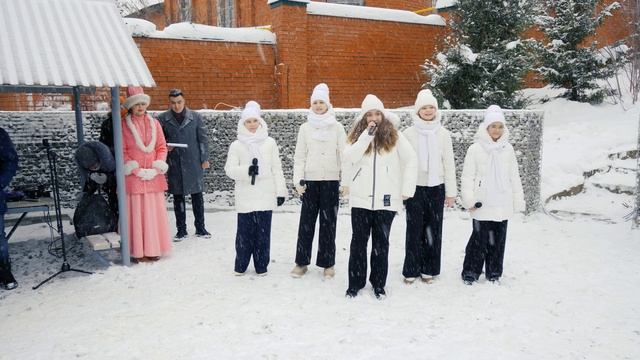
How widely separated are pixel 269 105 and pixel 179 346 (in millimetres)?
7948

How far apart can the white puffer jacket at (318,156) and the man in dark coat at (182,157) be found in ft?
7.44

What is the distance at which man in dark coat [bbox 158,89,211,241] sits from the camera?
7211mm

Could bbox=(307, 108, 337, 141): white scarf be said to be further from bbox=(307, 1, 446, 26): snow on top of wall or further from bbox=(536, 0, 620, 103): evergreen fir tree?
bbox=(536, 0, 620, 103): evergreen fir tree

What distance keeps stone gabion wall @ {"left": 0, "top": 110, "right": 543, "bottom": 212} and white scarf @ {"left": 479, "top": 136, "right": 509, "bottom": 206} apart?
3.43 metres

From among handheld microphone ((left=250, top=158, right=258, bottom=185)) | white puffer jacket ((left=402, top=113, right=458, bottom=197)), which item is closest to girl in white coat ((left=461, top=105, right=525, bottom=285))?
white puffer jacket ((left=402, top=113, right=458, bottom=197))

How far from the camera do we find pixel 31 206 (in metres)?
6.16

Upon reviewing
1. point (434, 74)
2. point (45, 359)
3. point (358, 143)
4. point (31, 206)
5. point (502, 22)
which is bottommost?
point (45, 359)

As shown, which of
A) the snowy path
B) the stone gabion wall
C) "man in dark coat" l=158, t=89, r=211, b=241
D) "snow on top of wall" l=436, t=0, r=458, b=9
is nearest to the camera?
the snowy path

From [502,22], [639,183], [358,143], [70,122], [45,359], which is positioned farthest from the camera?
[502,22]

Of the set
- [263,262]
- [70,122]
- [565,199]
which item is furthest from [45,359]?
[565,199]

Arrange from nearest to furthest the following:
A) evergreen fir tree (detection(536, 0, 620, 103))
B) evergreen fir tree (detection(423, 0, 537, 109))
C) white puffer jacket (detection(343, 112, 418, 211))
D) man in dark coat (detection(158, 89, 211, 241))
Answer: white puffer jacket (detection(343, 112, 418, 211))
man in dark coat (detection(158, 89, 211, 241))
evergreen fir tree (detection(423, 0, 537, 109))
evergreen fir tree (detection(536, 0, 620, 103))

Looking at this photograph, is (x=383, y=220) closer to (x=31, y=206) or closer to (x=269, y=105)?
(x=31, y=206)

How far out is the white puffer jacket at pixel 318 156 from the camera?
552 cm

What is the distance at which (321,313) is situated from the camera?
4.79 metres
